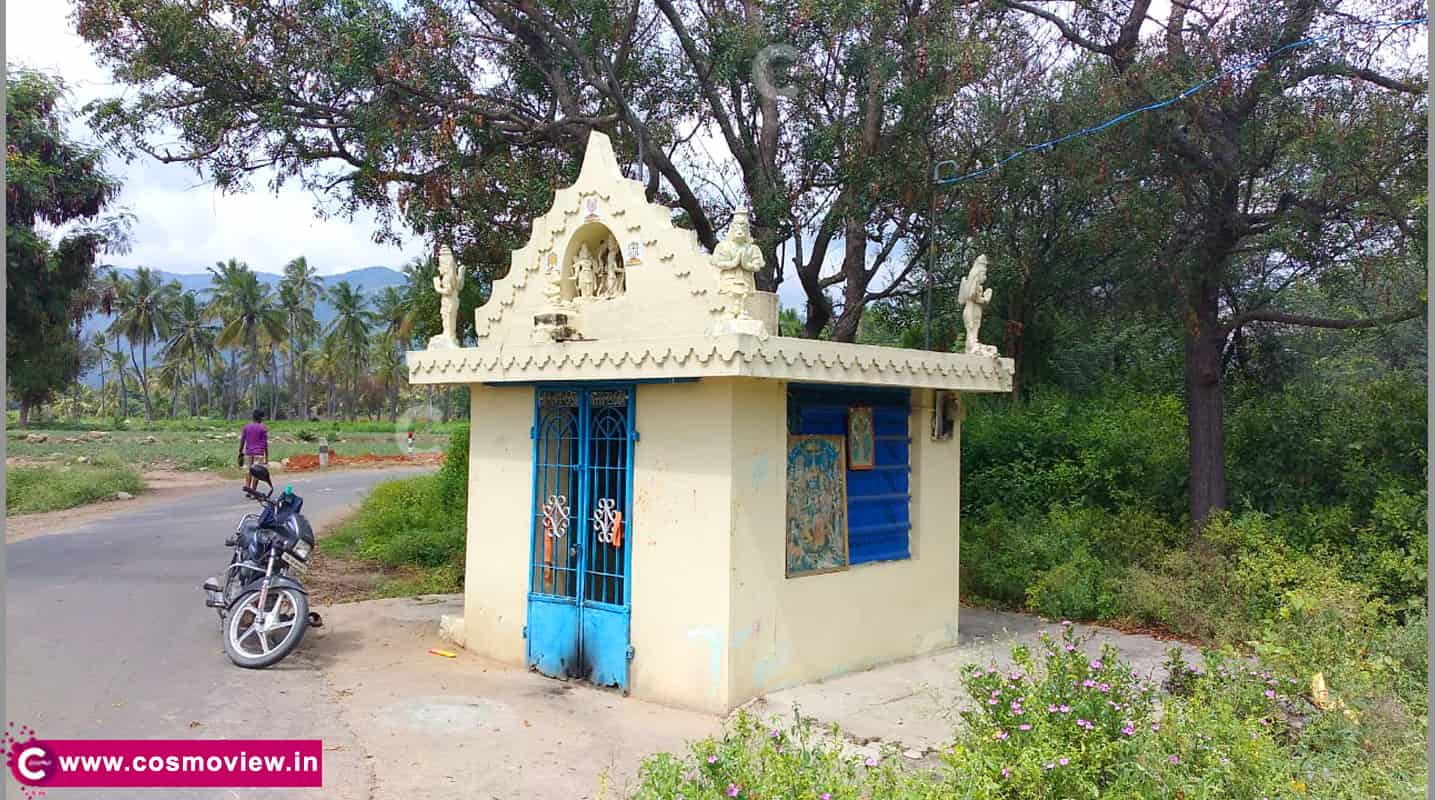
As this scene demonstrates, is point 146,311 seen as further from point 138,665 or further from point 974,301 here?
point 974,301

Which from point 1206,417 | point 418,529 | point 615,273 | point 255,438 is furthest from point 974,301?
point 255,438

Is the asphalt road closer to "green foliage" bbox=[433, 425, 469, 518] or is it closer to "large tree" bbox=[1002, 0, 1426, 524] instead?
"green foliage" bbox=[433, 425, 469, 518]

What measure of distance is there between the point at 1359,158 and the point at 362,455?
32601 millimetres

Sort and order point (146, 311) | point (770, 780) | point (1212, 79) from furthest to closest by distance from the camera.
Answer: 1. point (146, 311)
2. point (1212, 79)
3. point (770, 780)

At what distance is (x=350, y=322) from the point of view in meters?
60.5

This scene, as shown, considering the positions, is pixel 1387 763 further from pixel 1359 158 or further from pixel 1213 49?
pixel 1213 49

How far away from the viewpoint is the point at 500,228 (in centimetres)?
1145

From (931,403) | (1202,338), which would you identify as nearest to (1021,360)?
(1202,338)

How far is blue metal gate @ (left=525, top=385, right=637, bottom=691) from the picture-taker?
283 inches

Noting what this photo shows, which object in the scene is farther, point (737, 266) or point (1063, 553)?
point (1063, 553)

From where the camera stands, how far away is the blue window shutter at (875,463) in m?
7.33

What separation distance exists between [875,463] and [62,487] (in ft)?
57.7

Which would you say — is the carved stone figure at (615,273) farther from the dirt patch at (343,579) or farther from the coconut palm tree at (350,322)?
the coconut palm tree at (350,322)

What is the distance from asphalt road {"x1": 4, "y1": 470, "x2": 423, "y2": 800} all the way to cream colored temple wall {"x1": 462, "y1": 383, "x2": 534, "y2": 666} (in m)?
1.36
